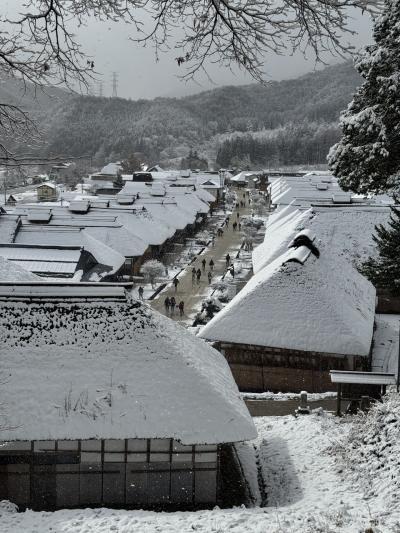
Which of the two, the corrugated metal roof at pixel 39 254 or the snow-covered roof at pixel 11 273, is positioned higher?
the snow-covered roof at pixel 11 273

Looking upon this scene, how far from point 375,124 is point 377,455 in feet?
19.7

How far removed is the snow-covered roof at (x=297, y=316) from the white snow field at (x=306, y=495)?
14.0 ft

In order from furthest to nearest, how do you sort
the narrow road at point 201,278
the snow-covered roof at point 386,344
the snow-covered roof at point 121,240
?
the snow-covered roof at point 121,240 → the narrow road at point 201,278 → the snow-covered roof at point 386,344

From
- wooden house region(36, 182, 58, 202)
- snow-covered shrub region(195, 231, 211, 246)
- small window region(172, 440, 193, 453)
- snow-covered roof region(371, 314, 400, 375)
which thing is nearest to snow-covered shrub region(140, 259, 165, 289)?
snow-covered roof region(371, 314, 400, 375)

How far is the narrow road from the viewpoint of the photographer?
29.9m

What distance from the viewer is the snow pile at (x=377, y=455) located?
8844 mm

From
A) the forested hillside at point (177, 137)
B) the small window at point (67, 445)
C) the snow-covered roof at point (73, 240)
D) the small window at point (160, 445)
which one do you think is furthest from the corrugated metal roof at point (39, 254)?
the forested hillside at point (177, 137)

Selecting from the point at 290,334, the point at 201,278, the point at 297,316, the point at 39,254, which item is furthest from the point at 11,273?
the point at 201,278

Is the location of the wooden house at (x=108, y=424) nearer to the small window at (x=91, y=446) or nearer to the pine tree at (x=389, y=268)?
the small window at (x=91, y=446)

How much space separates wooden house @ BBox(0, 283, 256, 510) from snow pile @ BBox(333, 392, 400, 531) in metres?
1.94

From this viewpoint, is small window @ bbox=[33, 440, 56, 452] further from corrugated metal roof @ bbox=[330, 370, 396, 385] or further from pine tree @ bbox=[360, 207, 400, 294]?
pine tree @ bbox=[360, 207, 400, 294]

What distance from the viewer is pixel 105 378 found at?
10.9 metres

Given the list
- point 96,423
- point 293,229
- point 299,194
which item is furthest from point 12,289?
point 299,194

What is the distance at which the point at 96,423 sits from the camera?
10367 millimetres
